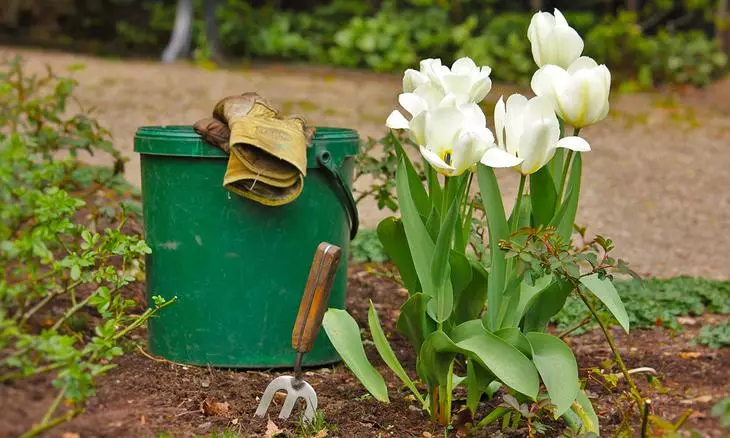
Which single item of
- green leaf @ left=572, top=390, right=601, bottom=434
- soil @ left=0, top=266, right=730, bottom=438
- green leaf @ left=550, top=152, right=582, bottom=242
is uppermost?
green leaf @ left=550, top=152, right=582, bottom=242

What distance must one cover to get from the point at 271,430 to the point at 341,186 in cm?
87

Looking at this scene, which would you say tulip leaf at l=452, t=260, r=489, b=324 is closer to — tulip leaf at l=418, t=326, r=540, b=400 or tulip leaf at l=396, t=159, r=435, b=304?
tulip leaf at l=396, t=159, r=435, b=304

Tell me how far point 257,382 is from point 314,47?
8621 millimetres

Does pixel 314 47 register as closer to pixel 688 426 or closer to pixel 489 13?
pixel 489 13

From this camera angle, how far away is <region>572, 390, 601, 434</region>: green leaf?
283 centimetres

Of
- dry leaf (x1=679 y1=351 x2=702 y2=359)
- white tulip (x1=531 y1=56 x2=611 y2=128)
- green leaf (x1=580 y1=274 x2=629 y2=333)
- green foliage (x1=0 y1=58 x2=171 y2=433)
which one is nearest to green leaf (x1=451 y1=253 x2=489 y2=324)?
green leaf (x1=580 y1=274 x2=629 y2=333)

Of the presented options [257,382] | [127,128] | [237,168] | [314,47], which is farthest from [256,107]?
[314,47]

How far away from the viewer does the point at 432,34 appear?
11422mm

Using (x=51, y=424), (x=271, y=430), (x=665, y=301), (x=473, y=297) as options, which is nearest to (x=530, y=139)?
(x=473, y=297)

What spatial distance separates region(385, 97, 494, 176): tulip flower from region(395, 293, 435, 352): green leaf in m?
0.41

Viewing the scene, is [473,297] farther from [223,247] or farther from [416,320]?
[223,247]

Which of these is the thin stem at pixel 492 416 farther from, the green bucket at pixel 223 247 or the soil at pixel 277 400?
the green bucket at pixel 223 247

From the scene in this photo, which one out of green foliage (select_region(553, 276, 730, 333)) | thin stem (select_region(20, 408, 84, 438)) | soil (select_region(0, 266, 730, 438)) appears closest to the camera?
thin stem (select_region(20, 408, 84, 438))

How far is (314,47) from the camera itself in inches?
458
